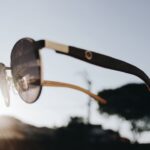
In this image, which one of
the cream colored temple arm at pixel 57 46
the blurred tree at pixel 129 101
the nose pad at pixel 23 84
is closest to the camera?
the cream colored temple arm at pixel 57 46

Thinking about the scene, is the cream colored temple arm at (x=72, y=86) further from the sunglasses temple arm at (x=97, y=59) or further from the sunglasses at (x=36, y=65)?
the sunglasses temple arm at (x=97, y=59)

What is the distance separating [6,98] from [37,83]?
1.52 feet

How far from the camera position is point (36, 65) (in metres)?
1.64

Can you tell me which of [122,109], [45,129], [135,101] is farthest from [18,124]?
[135,101]

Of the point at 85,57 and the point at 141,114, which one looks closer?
the point at 85,57

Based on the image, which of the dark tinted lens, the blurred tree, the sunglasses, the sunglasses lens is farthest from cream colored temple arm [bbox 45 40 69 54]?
the blurred tree

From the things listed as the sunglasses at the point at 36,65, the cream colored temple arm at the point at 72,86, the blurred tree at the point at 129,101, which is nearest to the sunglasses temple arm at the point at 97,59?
the sunglasses at the point at 36,65

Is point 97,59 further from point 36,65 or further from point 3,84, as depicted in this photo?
point 3,84

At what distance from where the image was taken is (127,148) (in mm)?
29859

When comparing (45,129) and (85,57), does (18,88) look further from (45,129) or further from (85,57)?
(45,129)

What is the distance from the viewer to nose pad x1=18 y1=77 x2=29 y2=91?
1.84 metres

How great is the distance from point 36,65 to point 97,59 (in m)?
0.27

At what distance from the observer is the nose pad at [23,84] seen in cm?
184

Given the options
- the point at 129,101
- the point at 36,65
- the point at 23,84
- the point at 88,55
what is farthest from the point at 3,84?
the point at 129,101
